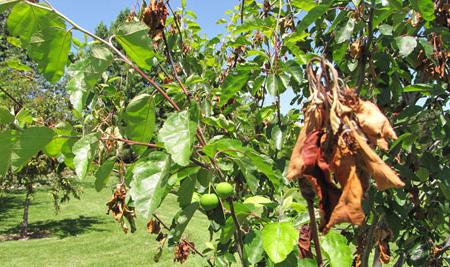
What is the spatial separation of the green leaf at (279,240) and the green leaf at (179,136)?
0.37m

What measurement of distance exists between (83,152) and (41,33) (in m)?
0.39

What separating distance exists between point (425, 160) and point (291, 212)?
0.84 metres

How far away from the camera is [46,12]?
1.16 metres

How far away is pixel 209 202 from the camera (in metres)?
1.53

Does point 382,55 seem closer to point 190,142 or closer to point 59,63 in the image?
point 190,142

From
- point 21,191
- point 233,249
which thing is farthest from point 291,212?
point 21,191

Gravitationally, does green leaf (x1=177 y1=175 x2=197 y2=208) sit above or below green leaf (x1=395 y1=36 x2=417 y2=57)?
below

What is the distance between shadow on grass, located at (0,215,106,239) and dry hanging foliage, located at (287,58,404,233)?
11.9 metres

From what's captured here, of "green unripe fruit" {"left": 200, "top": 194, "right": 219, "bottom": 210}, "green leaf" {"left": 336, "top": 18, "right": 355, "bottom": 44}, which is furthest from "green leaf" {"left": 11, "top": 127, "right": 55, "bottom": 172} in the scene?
"green leaf" {"left": 336, "top": 18, "right": 355, "bottom": 44}

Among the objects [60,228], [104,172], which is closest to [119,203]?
[104,172]

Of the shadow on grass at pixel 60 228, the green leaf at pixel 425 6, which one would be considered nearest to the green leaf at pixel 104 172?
the green leaf at pixel 425 6

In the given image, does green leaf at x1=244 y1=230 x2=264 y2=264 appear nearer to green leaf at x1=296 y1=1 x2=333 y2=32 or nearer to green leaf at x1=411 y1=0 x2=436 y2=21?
green leaf at x1=296 y1=1 x2=333 y2=32

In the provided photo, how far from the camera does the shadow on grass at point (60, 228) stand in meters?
11.7

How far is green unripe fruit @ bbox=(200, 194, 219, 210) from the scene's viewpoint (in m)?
1.53
